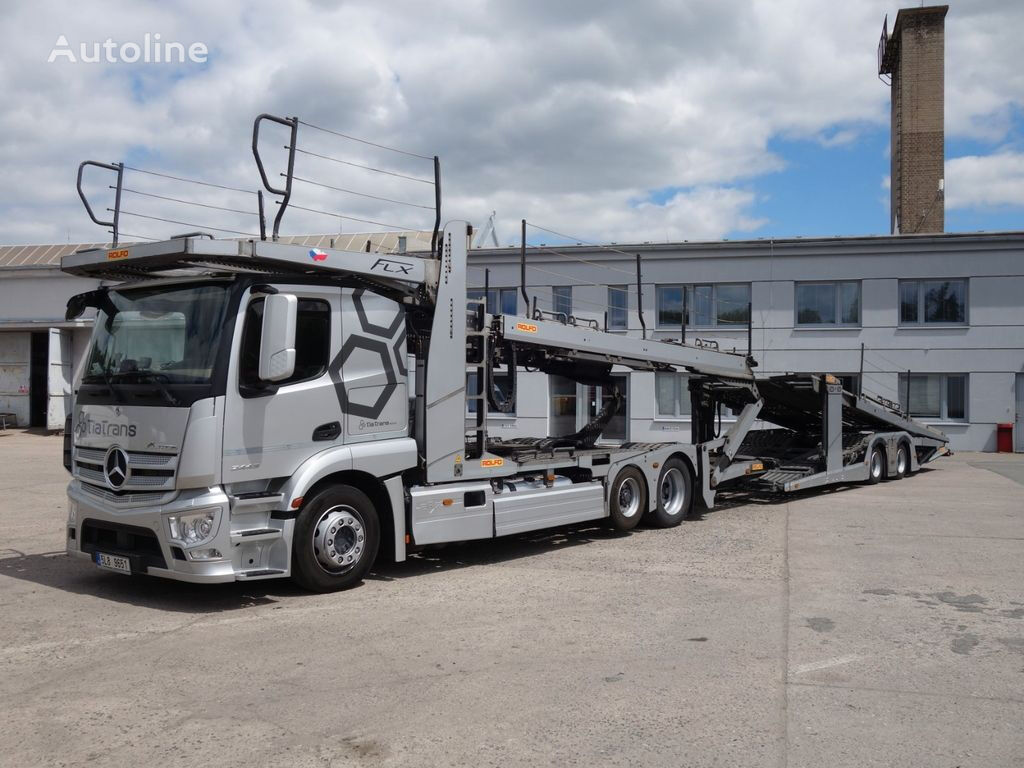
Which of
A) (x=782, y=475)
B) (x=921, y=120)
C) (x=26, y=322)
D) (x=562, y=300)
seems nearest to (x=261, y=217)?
(x=782, y=475)

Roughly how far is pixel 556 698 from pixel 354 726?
3.85 ft

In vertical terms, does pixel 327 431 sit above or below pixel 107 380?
below

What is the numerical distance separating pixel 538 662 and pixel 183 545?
3.01 meters

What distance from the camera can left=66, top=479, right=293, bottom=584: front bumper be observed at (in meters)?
7.16

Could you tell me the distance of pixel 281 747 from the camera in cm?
457

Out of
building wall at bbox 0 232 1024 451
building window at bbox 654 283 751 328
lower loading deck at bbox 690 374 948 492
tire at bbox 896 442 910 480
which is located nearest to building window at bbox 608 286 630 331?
building wall at bbox 0 232 1024 451

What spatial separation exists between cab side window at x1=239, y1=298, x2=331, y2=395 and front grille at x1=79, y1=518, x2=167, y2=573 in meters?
1.45

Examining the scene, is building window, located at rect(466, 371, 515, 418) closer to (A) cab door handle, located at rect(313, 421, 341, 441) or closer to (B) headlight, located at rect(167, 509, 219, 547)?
(A) cab door handle, located at rect(313, 421, 341, 441)

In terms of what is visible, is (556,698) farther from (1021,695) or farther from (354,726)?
(1021,695)

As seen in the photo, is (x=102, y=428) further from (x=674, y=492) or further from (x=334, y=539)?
(x=674, y=492)

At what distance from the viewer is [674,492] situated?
12547mm

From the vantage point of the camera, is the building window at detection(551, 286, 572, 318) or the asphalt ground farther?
the building window at detection(551, 286, 572, 318)

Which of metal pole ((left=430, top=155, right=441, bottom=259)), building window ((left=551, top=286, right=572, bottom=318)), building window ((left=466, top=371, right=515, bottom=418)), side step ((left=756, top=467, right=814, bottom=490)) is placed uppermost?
building window ((left=551, top=286, right=572, bottom=318))

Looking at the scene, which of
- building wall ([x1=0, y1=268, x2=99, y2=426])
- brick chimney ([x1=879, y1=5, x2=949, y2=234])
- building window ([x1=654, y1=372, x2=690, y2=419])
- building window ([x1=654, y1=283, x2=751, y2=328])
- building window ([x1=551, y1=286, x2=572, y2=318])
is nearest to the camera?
building window ([x1=654, y1=283, x2=751, y2=328])
